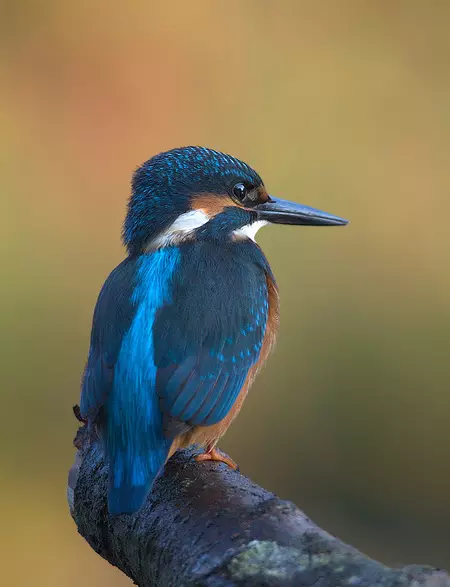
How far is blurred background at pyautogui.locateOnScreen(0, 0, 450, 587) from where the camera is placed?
12.5ft

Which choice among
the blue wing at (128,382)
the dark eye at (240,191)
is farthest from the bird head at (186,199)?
the blue wing at (128,382)

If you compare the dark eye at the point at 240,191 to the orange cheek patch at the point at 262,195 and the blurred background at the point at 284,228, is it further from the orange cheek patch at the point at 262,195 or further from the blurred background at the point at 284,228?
the blurred background at the point at 284,228

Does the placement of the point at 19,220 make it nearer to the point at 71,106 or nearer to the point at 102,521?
the point at 71,106

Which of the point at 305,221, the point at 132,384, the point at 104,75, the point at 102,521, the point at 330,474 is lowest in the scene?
the point at 330,474

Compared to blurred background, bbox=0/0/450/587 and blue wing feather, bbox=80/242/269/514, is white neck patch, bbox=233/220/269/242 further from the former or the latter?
blurred background, bbox=0/0/450/587

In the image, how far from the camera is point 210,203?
6.77 ft

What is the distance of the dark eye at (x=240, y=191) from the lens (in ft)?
6.95

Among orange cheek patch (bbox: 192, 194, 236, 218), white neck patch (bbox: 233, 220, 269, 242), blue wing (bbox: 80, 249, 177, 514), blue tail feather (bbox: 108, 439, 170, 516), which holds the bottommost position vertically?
blue tail feather (bbox: 108, 439, 170, 516)

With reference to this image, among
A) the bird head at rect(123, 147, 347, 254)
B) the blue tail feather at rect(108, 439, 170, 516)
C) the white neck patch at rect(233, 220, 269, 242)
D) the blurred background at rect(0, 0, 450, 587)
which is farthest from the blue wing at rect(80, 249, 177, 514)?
the blurred background at rect(0, 0, 450, 587)

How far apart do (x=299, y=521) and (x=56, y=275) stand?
2.95 m

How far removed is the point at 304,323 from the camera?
13.4 ft

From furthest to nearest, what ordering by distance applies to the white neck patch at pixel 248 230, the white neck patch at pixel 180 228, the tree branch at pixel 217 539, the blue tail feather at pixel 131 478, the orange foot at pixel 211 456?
the white neck patch at pixel 248 230 < the white neck patch at pixel 180 228 < the orange foot at pixel 211 456 < the blue tail feather at pixel 131 478 < the tree branch at pixel 217 539

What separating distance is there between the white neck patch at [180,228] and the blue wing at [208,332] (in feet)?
0.21

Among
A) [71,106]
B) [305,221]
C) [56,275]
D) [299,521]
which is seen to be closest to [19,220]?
[56,275]
